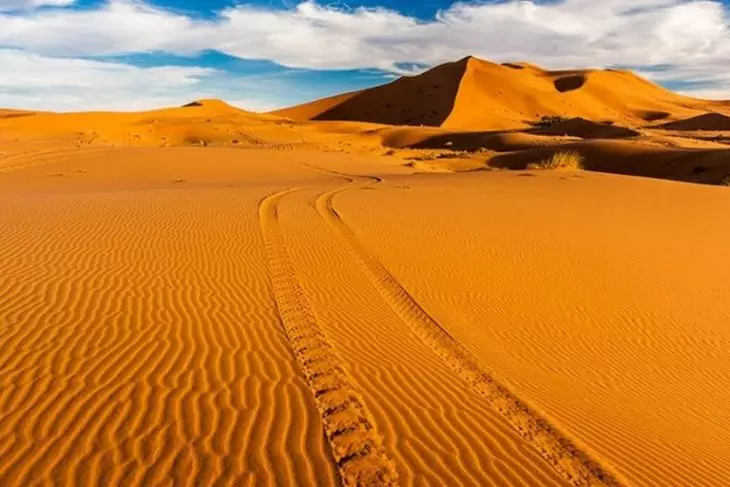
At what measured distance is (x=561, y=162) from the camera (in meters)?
33.6

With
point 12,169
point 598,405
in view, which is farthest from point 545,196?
point 12,169

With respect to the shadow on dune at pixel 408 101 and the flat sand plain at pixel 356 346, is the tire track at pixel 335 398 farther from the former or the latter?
the shadow on dune at pixel 408 101

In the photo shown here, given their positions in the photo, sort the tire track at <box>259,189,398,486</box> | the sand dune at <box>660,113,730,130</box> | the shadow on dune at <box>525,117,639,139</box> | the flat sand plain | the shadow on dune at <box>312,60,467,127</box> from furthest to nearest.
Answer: the shadow on dune at <box>312,60,467,127</box> < the sand dune at <box>660,113,730,130</box> < the shadow on dune at <box>525,117,639,139</box> < the flat sand plain < the tire track at <box>259,189,398,486</box>

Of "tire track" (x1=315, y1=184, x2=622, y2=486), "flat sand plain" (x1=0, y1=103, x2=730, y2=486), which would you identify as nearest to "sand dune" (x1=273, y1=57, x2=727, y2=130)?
"flat sand plain" (x1=0, y1=103, x2=730, y2=486)

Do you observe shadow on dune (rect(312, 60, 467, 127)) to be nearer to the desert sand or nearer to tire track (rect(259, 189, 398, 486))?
the desert sand

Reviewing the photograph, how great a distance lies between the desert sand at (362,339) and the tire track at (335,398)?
0.02m

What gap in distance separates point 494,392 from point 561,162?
29559mm

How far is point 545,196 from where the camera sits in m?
20.0

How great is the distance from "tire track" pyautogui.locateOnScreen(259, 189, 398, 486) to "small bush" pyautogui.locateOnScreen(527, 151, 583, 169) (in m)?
26.5

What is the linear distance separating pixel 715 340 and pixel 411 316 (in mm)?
4143

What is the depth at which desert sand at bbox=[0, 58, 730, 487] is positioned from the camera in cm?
468

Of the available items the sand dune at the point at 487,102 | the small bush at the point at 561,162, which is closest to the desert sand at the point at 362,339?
the small bush at the point at 561,162

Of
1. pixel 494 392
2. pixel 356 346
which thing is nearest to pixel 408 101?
pixel 356 346

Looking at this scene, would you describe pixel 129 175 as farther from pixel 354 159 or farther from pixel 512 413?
pixel 512 413
